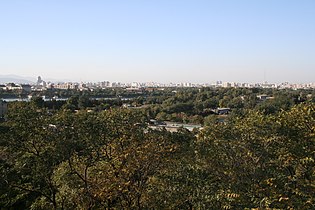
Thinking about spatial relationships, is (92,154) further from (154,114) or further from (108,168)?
(154,114)

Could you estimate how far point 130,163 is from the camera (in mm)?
7012

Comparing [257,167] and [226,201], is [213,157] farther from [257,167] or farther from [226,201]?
[226,201]

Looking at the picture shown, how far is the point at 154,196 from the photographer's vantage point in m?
6.19

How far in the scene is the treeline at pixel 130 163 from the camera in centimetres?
602

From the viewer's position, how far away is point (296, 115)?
10.3 metres

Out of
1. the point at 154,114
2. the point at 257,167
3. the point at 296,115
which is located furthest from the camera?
the point at 154,114

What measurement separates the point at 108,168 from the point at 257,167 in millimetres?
3195

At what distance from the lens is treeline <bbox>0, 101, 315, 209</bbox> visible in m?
6.02

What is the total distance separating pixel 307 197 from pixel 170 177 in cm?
229

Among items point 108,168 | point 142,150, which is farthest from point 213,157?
point 108,168

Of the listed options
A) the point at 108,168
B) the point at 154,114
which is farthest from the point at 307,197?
the point at 154,114

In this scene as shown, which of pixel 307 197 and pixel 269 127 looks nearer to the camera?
pixel 307 197

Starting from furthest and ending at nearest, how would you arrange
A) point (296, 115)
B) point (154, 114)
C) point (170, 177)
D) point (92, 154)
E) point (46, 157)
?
point (154, 114) < point (296, 115) < point (92, 154) < point (46, 157) < point (170, 177)

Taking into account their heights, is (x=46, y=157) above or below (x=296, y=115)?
below
